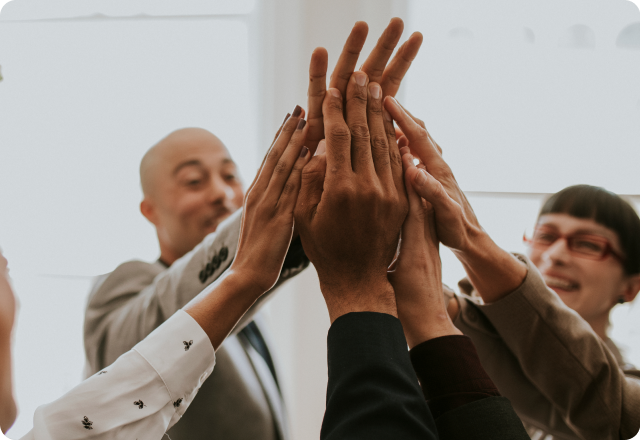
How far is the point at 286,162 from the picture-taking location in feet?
2.31

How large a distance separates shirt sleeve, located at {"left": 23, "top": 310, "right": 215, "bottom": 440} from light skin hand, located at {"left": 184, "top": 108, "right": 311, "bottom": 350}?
0.03 m

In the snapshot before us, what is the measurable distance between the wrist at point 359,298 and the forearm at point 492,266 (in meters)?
0.18

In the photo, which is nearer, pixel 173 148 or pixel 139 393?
pixel 139 393

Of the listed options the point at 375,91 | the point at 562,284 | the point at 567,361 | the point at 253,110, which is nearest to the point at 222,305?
the point at 375,91

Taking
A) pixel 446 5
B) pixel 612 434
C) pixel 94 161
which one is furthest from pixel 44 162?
pixel 612 434

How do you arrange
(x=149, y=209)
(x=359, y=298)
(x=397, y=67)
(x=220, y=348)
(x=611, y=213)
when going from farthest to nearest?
(x=149, y=209)
(x=611, y=213)
(x=220, y=348)
(x=397, y=67)
(x=359, y=298)

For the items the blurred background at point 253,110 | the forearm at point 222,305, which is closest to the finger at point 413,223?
the forearm at point 222,305

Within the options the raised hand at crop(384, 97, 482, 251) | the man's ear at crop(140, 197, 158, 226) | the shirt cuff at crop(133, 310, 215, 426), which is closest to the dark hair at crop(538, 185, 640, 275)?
the raised hand at crop(384, 97, 482, 251)

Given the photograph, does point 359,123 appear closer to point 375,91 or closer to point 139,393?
point 375,91

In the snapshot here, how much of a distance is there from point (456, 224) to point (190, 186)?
0.74 meters

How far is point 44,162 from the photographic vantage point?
1.88 meters

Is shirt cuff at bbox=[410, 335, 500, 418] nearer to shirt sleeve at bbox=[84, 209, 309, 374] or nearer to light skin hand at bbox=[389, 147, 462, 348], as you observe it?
light skin hand at bbox=[389, 147, 462, 348]

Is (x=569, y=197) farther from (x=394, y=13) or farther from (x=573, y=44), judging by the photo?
(x=394, y=13)

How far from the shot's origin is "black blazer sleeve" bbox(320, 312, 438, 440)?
1.41ft
